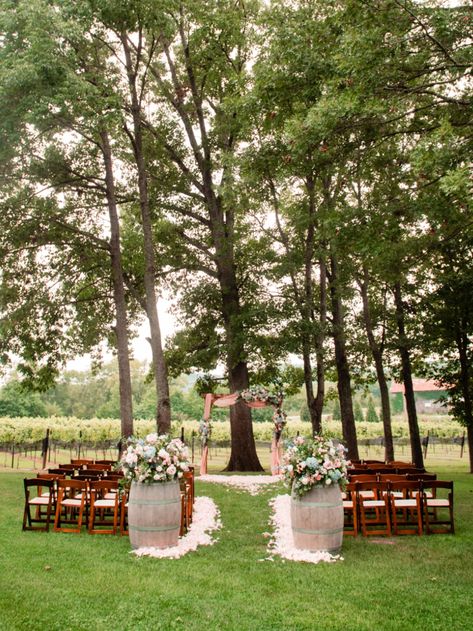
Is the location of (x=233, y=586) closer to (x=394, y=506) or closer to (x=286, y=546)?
(x=286, y=546)

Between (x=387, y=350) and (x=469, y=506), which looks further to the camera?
Answer: (x=387, y=350)

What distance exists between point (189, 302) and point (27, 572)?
15150mm

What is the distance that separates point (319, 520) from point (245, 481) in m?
8.06

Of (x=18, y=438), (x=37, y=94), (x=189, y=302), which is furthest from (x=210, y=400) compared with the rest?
(x=18, y=438)

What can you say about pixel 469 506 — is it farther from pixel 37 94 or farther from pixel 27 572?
pixel 37 94

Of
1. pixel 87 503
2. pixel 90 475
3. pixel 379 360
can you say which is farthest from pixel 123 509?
pixel 379 360

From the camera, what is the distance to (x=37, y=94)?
1315 cm

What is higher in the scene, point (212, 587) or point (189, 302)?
Result: point (189, 302)

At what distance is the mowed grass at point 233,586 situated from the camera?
5176 mm

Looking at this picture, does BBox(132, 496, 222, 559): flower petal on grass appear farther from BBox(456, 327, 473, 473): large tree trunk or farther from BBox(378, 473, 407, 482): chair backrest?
BBox(456, 327, 473, 473): large tree trunk

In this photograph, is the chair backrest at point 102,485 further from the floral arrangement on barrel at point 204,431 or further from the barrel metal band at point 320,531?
the floral arrangement on barrel at point 204,431

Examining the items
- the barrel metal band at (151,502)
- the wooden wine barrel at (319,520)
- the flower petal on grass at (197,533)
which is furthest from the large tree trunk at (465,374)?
the barrel metal band at (151,502)

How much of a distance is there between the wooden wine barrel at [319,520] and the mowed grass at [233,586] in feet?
1.07

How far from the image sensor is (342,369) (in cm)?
2069
